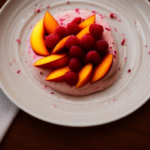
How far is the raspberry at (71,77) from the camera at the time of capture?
106cm

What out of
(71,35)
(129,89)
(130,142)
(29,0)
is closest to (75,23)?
(71,35)

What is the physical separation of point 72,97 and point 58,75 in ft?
0.52

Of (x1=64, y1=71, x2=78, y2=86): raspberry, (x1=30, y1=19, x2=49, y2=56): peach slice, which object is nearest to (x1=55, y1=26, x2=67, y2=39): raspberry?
(x1=30, y1=19, x2=49, y2=56): peach slice

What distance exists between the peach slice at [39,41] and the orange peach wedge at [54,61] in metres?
0.06

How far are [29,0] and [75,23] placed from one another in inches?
15.4

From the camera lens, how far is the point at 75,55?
1.07 metres

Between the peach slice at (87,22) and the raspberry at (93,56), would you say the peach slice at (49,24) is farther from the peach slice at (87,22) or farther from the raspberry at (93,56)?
the raspberry at (93,56)

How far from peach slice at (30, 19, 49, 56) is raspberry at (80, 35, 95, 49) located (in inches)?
9.0

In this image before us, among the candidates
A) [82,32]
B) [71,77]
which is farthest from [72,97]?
[82,32]

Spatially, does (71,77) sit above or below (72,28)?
below

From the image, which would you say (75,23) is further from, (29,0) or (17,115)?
(17,115)

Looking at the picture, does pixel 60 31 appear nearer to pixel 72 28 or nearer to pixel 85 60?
pixel 72 28

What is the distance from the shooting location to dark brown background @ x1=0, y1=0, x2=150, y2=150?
1047 mm

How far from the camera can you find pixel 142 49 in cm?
121
